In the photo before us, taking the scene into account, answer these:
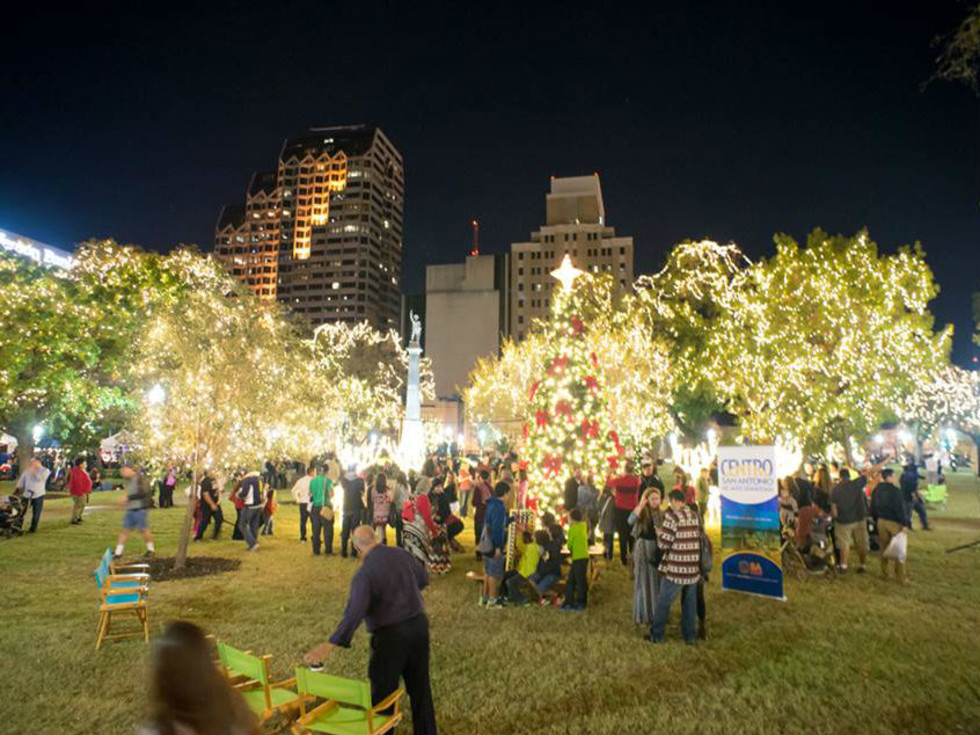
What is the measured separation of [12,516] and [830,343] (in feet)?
89.0

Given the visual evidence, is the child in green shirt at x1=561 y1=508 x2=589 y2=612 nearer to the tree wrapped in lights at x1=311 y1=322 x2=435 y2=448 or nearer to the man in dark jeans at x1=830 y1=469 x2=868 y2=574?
the man in dark jeans at x1=830 y1=469 x2=868 y2=574

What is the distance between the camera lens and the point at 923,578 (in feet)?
35.9

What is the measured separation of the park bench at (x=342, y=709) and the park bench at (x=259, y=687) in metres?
0.20

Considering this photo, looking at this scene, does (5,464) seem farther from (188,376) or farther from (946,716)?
(946,716)

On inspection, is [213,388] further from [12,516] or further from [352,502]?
[12,516]

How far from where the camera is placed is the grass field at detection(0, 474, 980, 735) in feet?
18.3

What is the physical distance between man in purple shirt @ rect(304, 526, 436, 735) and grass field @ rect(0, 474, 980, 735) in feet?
3.31

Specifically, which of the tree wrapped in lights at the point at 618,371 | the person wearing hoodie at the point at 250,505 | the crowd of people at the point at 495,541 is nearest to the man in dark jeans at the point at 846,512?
the crowd of people at the point at 495,541

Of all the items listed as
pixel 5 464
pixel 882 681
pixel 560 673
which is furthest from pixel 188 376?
pixel 5 464

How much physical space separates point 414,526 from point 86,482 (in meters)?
12.6

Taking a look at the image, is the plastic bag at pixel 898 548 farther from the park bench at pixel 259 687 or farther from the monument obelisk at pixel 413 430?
the monument obelisk at pixel 413 430

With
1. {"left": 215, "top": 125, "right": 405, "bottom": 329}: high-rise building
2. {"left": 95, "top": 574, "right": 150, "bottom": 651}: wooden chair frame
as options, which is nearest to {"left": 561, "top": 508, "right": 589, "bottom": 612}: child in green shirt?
{"left": 95, "top": 574, "right": 150, "bottom": 651}: wooden chair frame

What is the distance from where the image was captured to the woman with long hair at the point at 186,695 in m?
2.33

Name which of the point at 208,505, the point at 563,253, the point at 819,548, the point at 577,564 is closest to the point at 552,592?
the point at 577,564
